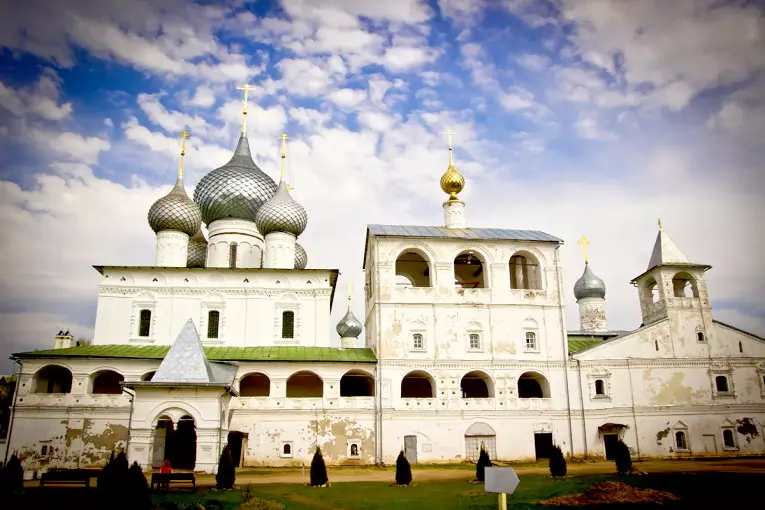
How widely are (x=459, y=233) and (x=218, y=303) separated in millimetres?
12940

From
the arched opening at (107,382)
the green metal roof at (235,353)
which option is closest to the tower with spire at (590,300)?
the green metal roof at (235,353)

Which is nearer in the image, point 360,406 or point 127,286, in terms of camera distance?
point 360,406

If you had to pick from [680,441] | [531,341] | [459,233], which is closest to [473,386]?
[531,341]

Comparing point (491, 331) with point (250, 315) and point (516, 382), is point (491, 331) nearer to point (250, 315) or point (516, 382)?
point (516, 382)

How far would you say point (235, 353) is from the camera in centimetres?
2855

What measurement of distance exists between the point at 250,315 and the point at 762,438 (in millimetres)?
25796

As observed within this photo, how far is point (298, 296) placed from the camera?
3148cm

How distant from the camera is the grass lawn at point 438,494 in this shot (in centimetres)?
1502

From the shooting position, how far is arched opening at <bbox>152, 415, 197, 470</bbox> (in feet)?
84.8

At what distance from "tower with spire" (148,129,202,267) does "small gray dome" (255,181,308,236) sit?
3.69m

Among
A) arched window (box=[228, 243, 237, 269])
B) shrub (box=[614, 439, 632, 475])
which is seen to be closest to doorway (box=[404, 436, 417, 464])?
shrub (box=[614, 439, 632, 475])

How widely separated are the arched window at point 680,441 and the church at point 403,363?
0.06 meters

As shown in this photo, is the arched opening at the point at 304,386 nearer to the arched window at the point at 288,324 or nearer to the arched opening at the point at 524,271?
the arched window at the point at 288,324

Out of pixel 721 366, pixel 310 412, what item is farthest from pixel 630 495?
pixel 721 366
